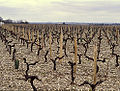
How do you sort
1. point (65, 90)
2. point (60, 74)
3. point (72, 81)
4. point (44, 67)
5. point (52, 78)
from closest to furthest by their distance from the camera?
point (65, 90)
point (72, 81)
point (52, 78)
point (60, 74)
point (44, 67)

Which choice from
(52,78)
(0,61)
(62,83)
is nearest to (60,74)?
(52,78)

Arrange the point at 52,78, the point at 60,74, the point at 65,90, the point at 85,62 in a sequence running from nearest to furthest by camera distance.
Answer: the point at 65,90, the point at 52,78, the point at 60,74, the point at 85,62

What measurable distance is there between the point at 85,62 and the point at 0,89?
295 inches

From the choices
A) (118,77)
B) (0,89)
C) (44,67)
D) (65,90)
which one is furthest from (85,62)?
(0,89)

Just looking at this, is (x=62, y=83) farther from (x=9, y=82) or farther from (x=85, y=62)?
(x=85, y=62)

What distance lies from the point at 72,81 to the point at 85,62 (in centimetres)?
546

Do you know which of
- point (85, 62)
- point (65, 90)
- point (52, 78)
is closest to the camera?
point (65, 90)

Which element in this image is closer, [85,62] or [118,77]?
[118,77]

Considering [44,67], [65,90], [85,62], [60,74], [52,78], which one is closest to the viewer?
[65,90]

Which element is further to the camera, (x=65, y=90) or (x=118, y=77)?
(x=118, y=77)

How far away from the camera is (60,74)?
1222 centimetres

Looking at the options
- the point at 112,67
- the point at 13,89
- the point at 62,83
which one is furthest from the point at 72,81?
the point at 112,67

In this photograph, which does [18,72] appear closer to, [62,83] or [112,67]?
[62,83]

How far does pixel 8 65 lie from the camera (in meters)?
14.6
